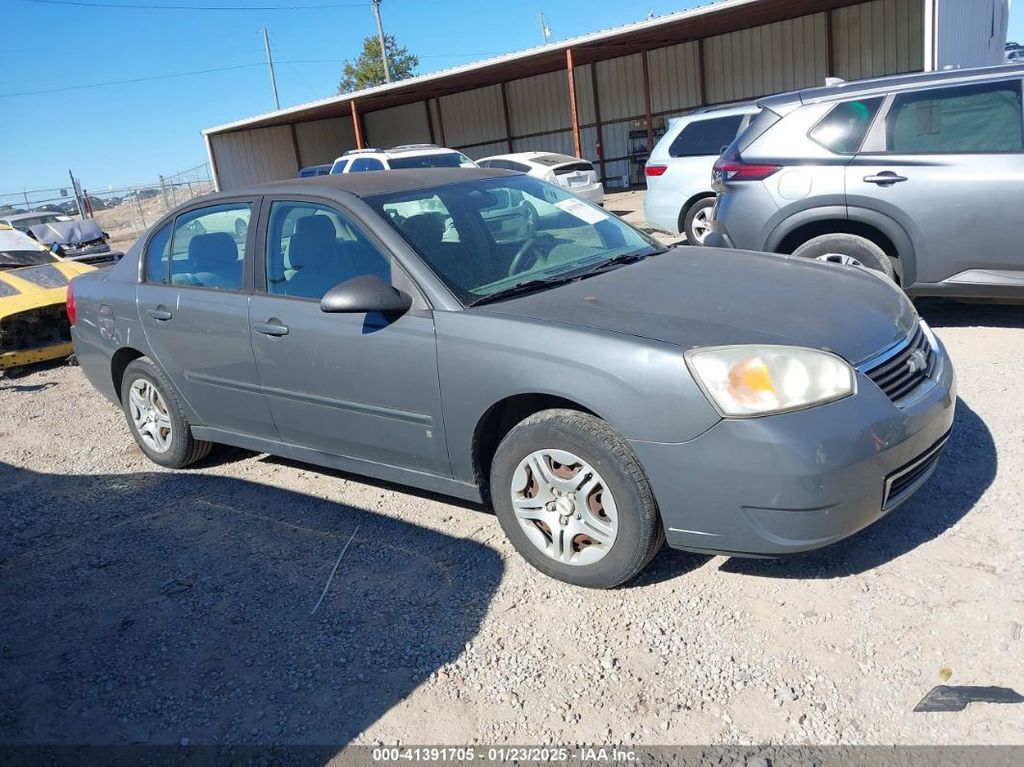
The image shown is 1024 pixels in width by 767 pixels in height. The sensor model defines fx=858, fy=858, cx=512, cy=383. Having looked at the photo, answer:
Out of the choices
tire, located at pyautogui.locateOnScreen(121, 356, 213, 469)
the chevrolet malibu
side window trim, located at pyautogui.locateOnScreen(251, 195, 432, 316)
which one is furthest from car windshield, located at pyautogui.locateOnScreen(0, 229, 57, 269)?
side window trim, located at pyautogui.locateOnScreen(251, 195, 432, 316)

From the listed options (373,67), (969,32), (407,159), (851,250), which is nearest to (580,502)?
(851,250)

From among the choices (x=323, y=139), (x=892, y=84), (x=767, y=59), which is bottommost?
(x=892, y=84)

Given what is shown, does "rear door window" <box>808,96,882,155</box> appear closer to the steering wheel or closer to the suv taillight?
the suv taillight

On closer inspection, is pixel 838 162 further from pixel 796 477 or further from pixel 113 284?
pixel 113 284

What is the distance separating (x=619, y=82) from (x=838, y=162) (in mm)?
21747

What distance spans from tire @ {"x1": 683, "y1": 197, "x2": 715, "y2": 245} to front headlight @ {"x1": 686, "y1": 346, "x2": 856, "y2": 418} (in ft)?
25.2

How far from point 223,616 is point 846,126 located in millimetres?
5194

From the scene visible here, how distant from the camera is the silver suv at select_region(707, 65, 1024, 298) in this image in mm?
5516

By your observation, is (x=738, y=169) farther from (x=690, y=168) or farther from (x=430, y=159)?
(x=430, y=159)

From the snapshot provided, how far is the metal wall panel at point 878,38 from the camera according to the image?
20484 mm

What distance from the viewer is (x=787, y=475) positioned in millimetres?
2838

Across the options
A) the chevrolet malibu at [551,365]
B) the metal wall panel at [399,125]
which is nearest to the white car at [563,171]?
the chevrolet malibu at [551,365]

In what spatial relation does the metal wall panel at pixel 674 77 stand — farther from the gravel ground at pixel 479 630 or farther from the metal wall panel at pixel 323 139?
the gravel ground at pixel 479 630

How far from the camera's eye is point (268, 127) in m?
32.3
